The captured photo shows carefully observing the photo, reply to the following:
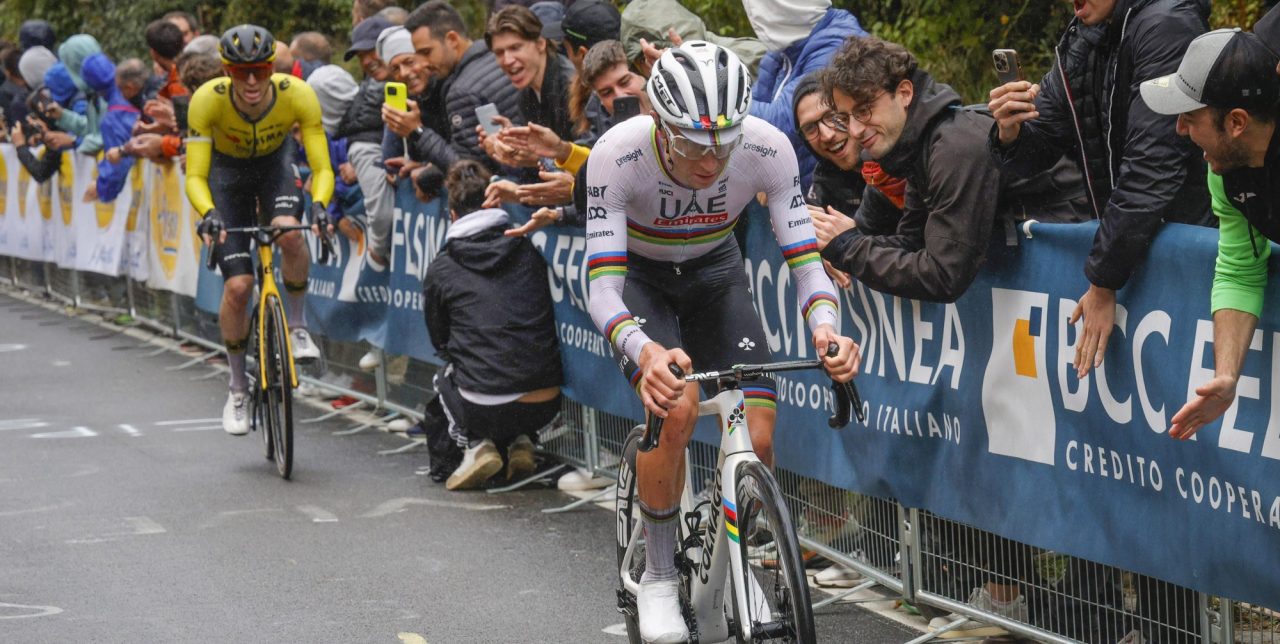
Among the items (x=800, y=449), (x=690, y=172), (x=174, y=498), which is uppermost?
(x=690, y=172)

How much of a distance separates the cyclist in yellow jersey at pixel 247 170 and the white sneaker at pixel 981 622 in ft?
15.2

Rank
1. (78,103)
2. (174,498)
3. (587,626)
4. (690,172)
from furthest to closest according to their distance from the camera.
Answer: (78,103) → (174,498) → (587,626) → (690,172)

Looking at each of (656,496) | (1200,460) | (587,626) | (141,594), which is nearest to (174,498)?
(141,594)

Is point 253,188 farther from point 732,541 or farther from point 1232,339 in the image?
point 1232,339

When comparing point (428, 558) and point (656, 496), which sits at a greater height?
point (656, 496)

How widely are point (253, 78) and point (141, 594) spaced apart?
3.63m

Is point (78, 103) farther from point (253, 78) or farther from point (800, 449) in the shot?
point (800, 449)

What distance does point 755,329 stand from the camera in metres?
5.52

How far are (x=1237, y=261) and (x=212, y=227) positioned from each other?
620 centimetres

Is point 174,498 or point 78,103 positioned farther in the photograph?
point 78,103

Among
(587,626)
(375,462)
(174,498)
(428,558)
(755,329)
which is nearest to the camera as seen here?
(755,329)

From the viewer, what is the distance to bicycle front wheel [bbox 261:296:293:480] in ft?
30.0

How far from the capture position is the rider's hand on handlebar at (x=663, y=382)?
4547mm

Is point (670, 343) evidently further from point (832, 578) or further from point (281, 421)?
point (281, 421)
